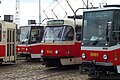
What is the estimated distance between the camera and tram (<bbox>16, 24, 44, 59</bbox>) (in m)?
24.5

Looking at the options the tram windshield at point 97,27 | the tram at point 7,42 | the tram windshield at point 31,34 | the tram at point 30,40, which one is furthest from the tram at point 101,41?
the tram windshield at point 31,34

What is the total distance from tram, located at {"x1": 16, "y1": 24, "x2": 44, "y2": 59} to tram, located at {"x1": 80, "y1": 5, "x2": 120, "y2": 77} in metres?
10.1

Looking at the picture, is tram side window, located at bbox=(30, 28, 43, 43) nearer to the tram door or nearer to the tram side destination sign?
the tram door

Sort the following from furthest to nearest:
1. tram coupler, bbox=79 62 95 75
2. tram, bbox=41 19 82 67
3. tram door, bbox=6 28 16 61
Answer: tram door, bbox=6 28 16 61
tram, bbox=41 19 82 67
tram coupler, bbox=79 62 95 75

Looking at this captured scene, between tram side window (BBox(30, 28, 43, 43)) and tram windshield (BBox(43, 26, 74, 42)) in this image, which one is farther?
tram side window (BBox(30, 28, 43, 43))

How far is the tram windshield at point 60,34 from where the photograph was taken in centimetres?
1828

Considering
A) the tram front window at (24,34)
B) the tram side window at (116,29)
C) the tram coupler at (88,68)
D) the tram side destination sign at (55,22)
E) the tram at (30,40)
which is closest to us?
the tram side window at (116,29)

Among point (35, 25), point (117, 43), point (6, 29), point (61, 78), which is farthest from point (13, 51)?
point (117, 43)

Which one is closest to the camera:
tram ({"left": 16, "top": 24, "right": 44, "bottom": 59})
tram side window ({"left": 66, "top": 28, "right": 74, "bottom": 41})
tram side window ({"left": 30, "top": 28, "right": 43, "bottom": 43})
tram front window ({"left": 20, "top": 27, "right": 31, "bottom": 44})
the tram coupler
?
the tram coupler

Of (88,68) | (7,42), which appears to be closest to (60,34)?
(7,42)

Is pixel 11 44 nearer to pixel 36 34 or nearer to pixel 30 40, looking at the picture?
pixel 30 40

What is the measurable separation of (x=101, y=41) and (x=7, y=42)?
877 cm

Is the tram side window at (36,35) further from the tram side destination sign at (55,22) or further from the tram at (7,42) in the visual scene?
the tram side destination sign at (55,22)

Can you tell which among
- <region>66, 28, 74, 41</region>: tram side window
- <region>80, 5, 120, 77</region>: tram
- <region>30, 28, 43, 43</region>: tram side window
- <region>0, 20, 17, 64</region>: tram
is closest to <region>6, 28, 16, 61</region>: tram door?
<region>0, 20, 17, 64</region>: tram
